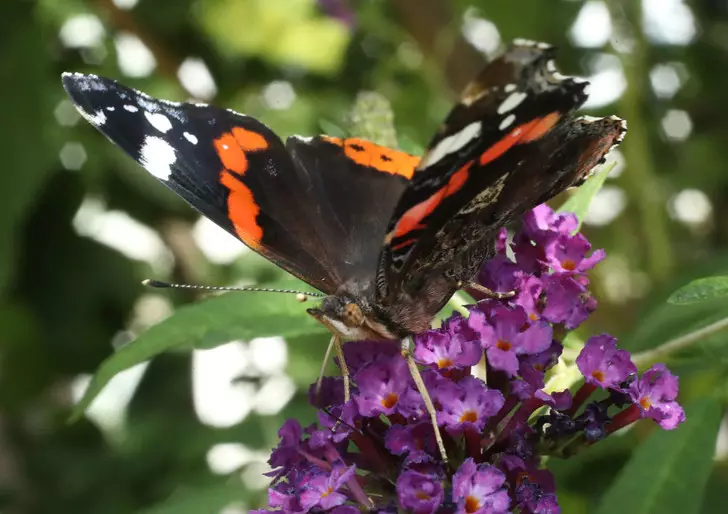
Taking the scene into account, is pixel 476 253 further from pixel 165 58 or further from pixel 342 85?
pixel 342 85

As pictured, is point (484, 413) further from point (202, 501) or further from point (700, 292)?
point (202, 501)

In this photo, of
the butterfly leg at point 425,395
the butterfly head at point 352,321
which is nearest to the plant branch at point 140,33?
the butterfly head at point 352,321

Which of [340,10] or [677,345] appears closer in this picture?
[677,345]

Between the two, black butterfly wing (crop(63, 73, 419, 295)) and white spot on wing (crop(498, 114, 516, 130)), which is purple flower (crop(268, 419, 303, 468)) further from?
white spot on wing (crop(498, 114, 516, 130))

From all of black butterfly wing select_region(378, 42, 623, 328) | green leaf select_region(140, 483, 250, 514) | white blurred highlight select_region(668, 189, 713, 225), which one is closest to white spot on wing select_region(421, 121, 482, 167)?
black butterfly wing select_region(378, 42, 623, 328)

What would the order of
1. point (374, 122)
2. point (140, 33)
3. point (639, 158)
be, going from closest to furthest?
1. point (374, 122)
2. point (639, 158)
3. point (140, 33)

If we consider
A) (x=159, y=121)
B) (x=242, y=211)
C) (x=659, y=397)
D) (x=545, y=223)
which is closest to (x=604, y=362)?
(x=659, y=397)

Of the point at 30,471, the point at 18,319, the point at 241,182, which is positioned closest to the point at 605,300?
the point at 241,182
